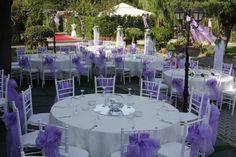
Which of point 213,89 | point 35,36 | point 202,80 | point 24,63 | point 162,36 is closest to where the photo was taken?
point 213,89

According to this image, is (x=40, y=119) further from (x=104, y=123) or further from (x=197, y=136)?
(x=197, y=136)

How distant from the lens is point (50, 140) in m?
4.38

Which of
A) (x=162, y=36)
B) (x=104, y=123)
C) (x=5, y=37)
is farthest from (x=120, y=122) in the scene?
(x=162, y=36)

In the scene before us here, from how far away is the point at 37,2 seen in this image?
2609cm

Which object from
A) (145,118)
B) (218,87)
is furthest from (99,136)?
(218,87)

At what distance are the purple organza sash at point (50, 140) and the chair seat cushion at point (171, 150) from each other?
1.65 m

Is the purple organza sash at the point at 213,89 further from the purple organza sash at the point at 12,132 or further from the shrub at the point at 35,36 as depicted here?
the shrub at the point at 35,36

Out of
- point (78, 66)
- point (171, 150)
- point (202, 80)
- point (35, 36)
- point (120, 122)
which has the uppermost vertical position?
point (35, 36)

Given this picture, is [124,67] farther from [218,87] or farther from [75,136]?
[75,136]

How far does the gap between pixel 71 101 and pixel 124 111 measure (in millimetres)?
1181


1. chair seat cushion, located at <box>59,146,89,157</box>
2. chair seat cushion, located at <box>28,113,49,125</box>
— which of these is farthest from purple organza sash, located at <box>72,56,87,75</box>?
chair seat cushion, located at <box>59,146,89,157</box>

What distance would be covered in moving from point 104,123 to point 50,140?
4.12 feet

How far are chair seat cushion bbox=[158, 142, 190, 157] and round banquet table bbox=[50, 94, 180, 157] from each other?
0.32 feet

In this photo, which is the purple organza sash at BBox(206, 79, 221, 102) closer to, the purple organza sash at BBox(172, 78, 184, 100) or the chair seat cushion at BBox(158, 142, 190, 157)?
the purple organza sash at BBox(172, 78, 184, 100)
